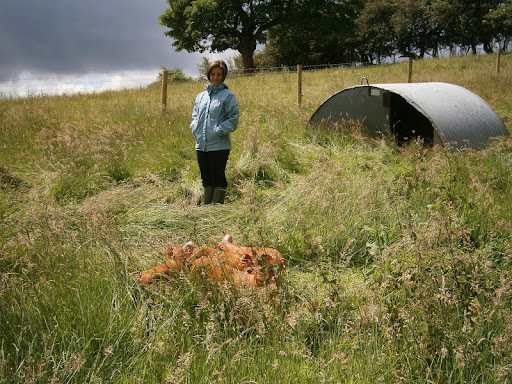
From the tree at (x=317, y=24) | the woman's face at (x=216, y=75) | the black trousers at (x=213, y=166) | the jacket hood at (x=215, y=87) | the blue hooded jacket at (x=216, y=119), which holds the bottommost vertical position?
the black trousers at (x=213, y=166)

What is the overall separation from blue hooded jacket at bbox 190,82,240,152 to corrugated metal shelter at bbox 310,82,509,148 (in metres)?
2.71

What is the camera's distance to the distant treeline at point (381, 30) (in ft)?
104

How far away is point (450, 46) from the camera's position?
47125mm

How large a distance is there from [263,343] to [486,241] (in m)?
2.44

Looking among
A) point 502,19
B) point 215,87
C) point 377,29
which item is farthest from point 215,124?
point 377,29

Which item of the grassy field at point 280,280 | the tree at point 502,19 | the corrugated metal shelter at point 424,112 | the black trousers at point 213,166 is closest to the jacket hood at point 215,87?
the black trousers at point 213,166

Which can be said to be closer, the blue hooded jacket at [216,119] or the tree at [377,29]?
the blue hooded jacket at [216,119]

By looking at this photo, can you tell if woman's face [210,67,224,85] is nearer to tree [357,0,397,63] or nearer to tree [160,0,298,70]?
tree [160,0,298,70]

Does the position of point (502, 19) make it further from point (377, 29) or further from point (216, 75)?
point (216, 75)

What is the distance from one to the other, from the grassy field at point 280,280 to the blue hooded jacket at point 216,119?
2.65ft

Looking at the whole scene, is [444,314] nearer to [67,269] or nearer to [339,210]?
[339,210]

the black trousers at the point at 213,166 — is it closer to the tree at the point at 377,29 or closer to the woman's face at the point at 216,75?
the woman's face at the point at 216,75

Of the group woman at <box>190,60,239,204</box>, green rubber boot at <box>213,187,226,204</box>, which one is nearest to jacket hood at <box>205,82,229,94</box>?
woman at <box>190,60,239,204</box>

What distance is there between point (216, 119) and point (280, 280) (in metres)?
2.72
